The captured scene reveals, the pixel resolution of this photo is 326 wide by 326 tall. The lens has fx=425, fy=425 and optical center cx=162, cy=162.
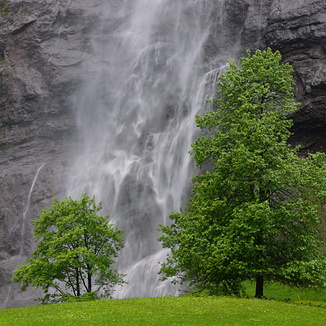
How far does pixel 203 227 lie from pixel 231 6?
43.7 meters

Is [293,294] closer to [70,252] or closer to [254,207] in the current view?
[254,207]

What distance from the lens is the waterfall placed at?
48.8m

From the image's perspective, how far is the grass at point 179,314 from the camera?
1739 centimetres

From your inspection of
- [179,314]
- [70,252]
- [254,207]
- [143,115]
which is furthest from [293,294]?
[143,115]

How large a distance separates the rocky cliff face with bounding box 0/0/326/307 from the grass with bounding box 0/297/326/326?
29.5 m

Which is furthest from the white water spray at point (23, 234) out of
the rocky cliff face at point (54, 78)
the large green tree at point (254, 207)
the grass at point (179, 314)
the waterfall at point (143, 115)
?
the large green tree at point (254, 207)

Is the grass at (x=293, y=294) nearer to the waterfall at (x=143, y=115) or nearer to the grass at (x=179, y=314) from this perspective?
the waterfall at (x=143, y=115)

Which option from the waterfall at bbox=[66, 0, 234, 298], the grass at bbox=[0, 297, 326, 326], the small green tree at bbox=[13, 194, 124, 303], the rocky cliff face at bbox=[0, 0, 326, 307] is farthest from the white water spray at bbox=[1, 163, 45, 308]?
the grass at bbox=[0, 297, 326, 326]

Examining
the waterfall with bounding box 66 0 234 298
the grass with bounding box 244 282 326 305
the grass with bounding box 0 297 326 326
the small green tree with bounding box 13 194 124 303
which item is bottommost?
the grass with bounding box 0 297 326 326

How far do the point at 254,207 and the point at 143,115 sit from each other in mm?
39918

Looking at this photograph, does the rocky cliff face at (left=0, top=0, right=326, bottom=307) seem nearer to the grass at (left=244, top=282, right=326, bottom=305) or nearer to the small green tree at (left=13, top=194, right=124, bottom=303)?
the grass at (left=244, top=282, right=326, bottom=305)

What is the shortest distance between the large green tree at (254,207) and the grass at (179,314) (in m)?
1.96

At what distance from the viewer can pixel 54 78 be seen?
6500 centimetres

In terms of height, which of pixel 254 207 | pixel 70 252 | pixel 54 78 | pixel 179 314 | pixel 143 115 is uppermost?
pixel 54 78
